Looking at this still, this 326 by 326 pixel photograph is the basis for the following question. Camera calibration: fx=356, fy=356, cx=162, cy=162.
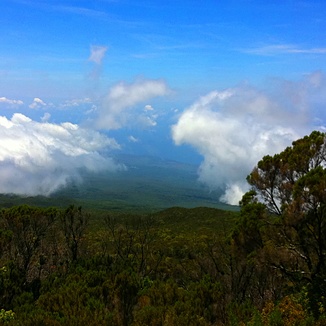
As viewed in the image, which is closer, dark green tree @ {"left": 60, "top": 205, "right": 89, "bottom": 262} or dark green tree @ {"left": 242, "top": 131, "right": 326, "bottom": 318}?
dark green tree @ {"left": 242, "top": 131, "right": 326, "bottom": 318}

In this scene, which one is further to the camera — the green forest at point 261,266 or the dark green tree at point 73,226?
the dark green tree at point 73,226

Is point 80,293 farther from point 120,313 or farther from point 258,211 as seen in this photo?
point 258,211

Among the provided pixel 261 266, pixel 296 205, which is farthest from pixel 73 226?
pixel 296 205

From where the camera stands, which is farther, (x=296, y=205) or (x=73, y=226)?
(x=73, y=226)

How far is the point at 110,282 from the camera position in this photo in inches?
710

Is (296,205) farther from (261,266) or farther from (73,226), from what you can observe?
(73,226)

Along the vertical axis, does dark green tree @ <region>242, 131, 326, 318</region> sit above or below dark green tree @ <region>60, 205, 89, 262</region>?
above

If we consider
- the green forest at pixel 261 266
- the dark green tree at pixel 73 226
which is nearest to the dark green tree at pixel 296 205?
the green forest at pixel 261 266

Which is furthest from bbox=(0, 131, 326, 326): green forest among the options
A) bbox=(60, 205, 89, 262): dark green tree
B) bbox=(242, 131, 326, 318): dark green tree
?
bbox=(60, 205, 89, 262): dark green tree

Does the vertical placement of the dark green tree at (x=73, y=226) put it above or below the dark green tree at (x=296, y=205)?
below

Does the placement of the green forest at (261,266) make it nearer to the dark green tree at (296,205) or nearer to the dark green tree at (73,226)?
the dark green tree at (296,205)

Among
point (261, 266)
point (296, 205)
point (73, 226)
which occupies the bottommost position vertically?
point (73, 226)

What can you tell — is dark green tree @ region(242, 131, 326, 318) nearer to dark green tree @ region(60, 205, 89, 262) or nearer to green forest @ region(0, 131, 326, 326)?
green forest @ region(0, 131, 326, 326)


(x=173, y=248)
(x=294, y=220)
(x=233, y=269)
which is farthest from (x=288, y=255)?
(x=173, y=248)
